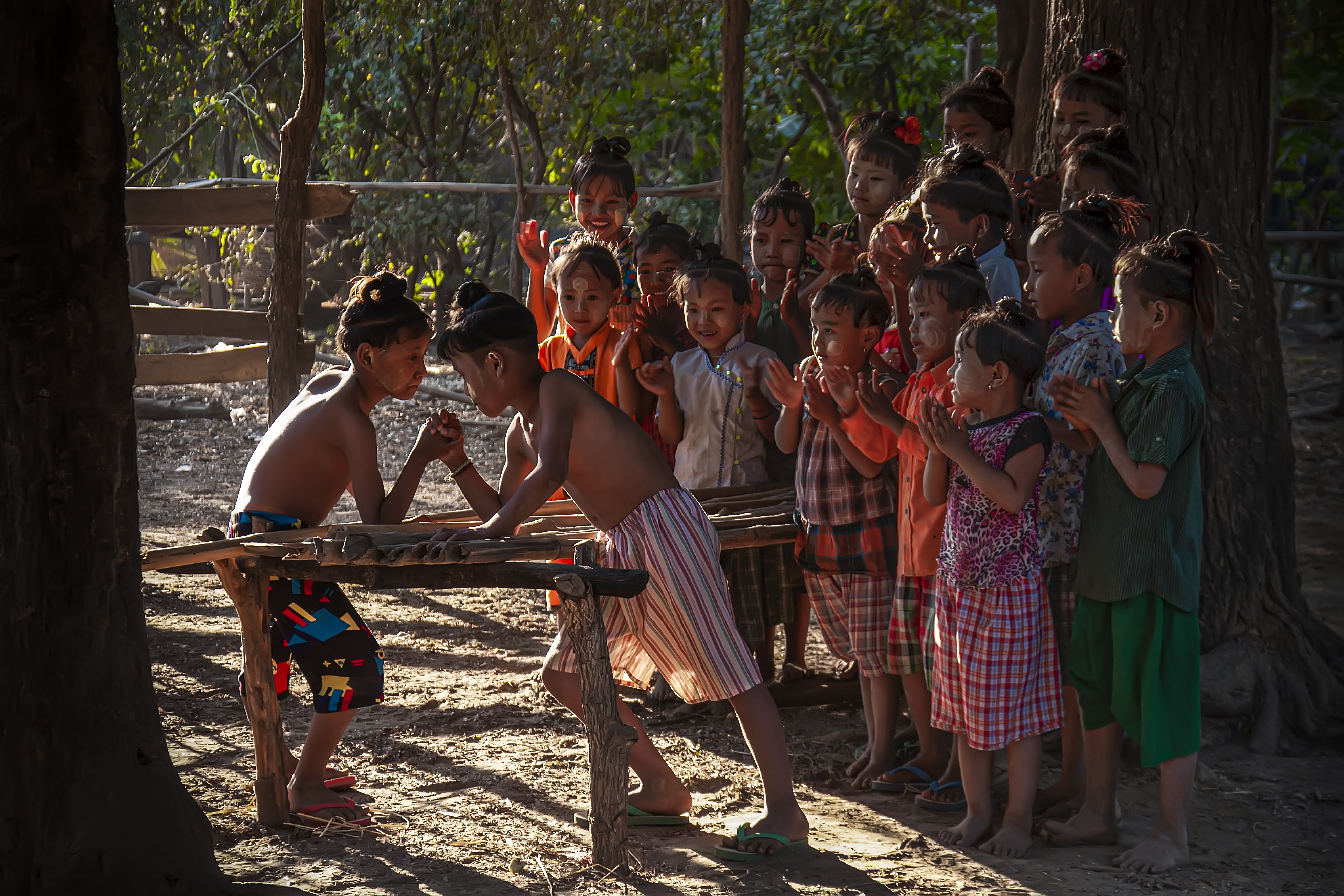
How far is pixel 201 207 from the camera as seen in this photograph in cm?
670

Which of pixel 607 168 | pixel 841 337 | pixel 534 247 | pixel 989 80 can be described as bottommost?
pixel 841 337

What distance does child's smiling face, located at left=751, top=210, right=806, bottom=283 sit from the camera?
164 inches

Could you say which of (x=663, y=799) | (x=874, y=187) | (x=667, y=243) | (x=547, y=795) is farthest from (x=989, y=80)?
(x=547, y=795)

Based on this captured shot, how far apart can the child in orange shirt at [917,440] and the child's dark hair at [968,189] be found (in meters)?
0.29

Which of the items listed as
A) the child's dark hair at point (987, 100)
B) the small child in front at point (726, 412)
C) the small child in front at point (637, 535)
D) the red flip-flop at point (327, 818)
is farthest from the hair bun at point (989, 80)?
the red flip-flop at point (327, 818)

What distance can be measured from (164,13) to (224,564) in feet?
40.0

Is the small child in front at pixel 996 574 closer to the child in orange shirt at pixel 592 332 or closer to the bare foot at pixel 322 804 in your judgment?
the child in orange shirt at pixel 592 332

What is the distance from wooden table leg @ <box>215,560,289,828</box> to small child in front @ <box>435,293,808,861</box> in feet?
2.43

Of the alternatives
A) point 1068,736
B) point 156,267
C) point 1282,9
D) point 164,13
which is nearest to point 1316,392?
point 1282,9

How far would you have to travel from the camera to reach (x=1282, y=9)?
8.03m

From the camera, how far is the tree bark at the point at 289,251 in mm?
6145

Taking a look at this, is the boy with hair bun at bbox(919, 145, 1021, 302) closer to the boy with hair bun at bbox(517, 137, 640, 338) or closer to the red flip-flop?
the boy with hair bun at bbox(517, 137, 640, 338)

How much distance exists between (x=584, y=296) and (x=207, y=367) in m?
4.13

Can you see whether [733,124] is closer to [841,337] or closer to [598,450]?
[841,337]
